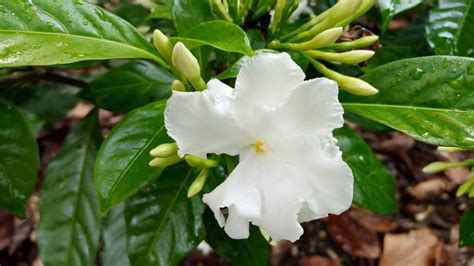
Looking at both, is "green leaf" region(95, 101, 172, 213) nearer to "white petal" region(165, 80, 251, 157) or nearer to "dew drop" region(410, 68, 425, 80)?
"white petal" region(165, 80, 251, 157)

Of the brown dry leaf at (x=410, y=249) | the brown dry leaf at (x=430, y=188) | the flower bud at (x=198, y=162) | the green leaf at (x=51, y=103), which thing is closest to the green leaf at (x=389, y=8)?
the flower bud at (x=198, y=162)

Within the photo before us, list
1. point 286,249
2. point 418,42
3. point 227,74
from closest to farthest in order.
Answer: point 227,74 → point 418,42 → point 286,249

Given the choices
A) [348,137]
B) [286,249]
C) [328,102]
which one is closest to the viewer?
[328,102]

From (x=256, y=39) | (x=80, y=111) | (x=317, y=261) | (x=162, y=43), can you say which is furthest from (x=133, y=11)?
(x=80, y=111)

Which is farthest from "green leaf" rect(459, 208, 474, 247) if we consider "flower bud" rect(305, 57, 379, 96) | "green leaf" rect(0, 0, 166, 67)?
"green leaf" rect(0, 0, 166, 67)

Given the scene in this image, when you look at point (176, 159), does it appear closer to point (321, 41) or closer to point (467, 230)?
point (321, 41)

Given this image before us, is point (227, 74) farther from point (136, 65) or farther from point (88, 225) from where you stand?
point (88, 225)

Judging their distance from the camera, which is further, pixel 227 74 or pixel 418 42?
pixel 418 42

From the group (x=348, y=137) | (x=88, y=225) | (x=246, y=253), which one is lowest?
(x=246, y=253)

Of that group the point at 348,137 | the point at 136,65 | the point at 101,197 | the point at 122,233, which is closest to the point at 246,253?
the point at 122,233
